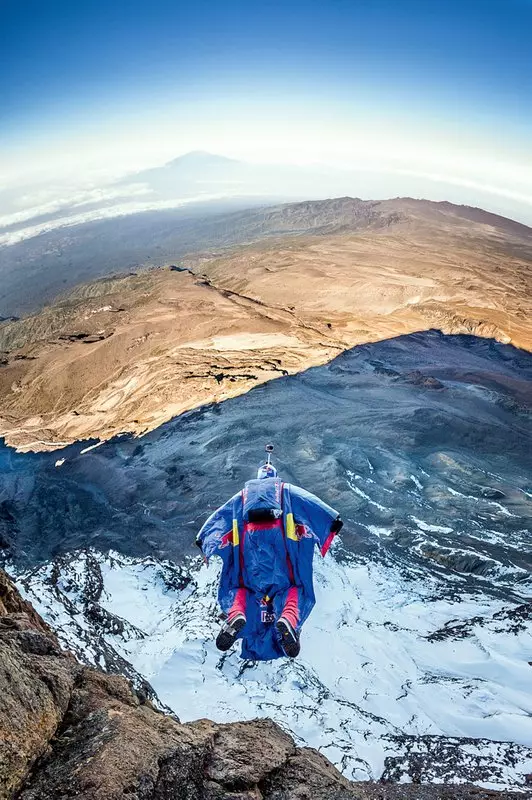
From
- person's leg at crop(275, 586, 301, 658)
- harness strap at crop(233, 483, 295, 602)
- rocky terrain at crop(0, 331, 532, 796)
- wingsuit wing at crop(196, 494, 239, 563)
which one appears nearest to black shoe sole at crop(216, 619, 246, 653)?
person's leg at crop(275, 586, 301, 658)

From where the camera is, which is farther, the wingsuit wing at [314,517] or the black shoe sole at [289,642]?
the wingsuit wing at [314,517]

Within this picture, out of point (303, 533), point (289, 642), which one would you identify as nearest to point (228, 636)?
point (289, 642)

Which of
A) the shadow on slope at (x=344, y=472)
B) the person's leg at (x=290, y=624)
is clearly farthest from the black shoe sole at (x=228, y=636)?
the shadow on slope at (x=344, y=472)

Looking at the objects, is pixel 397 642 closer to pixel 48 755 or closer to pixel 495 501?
pixel 495 501

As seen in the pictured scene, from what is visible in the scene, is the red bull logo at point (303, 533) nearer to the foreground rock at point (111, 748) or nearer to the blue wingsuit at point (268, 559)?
the blue wingsuit at point (268, 559)

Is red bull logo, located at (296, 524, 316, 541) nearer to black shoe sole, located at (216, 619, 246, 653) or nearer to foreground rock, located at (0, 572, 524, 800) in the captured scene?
black shoe sole, located at (216, 619, 246, 653)

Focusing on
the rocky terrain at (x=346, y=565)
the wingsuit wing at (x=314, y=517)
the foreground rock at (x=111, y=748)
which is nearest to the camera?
the foreground rock at (x=111, y=748)

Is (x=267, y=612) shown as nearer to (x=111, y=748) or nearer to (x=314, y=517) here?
(x=314, y=517)
